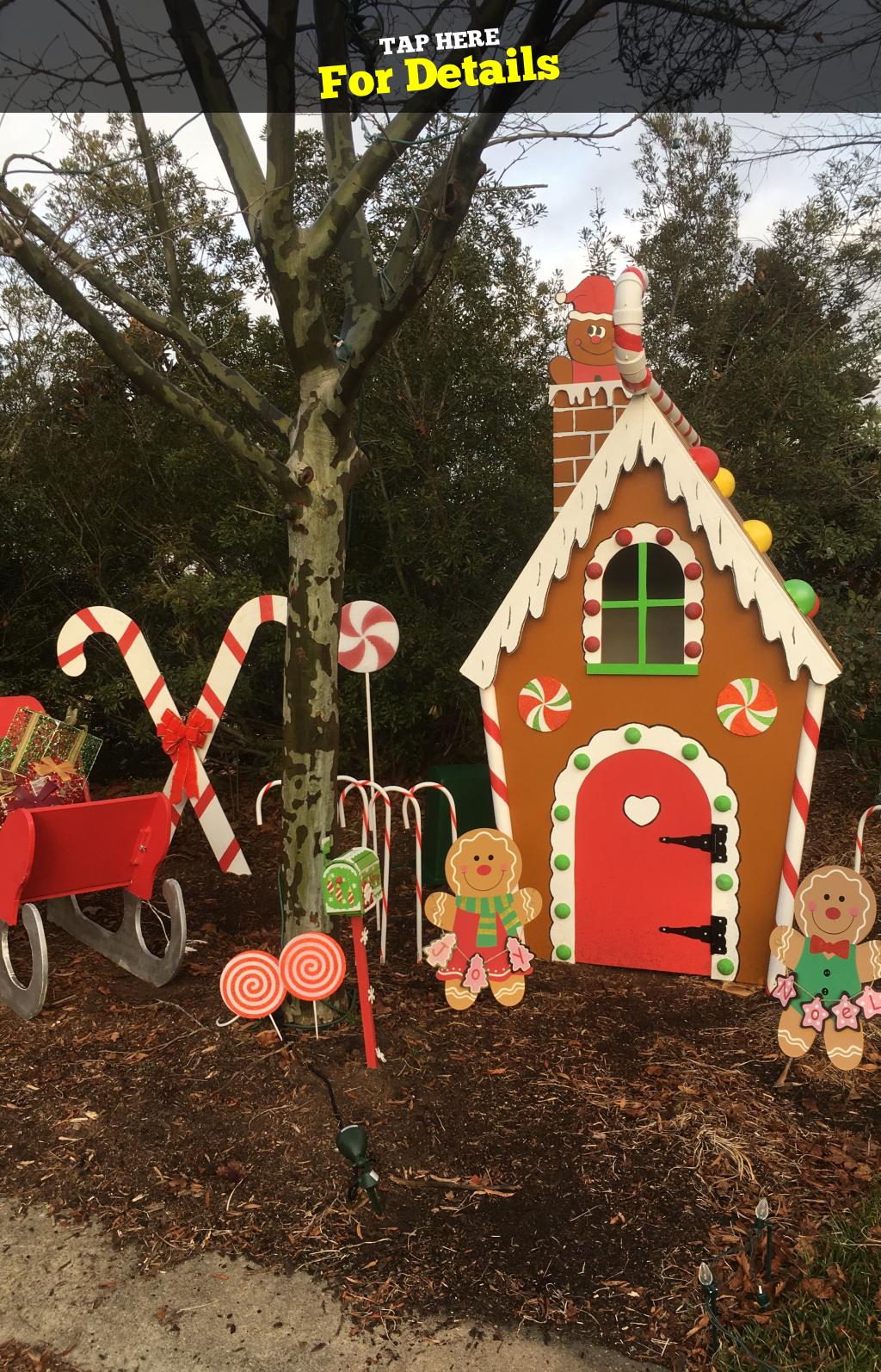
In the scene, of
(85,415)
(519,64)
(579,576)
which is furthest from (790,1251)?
(85,415)

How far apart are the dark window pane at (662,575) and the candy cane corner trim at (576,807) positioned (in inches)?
25.2

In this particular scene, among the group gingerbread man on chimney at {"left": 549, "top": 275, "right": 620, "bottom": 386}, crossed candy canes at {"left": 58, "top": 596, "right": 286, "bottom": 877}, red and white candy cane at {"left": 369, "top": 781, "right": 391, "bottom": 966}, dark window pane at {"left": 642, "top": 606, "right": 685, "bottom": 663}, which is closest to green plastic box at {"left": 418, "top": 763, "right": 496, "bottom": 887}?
red and white candy cane at {"left": 369, "top": 781, "right": 391, "bottom": 966}

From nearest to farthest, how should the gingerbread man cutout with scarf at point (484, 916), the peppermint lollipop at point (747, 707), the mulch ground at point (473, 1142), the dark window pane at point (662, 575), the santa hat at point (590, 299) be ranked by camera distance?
the mulch ground at point (473, 1142)
the gingerbread man cutout with scarf at point (484, 916)
the peppermint lollipop at point (747, 707)
the dark window pane at point (662, 575)
the santa hat at point (590, 299)

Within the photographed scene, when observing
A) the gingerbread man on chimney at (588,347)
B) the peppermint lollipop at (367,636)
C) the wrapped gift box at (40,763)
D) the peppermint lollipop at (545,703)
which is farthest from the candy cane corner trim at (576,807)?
the wrapped gift box at (40,763)

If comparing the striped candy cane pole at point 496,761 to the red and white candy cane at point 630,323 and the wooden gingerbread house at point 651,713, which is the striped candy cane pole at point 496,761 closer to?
the wooden gingerbread house at point 651,713

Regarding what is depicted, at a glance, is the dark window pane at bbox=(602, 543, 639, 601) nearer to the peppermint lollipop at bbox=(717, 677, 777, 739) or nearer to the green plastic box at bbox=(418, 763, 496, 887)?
the peppermint lollipop at bbox=(717, 677, 777, 739)

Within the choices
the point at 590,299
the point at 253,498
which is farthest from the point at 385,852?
the point at 253,498

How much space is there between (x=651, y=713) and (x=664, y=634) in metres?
0.40

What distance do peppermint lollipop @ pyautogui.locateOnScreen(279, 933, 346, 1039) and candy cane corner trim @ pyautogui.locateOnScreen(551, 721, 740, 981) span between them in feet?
4.80

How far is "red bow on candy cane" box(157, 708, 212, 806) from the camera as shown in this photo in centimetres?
490

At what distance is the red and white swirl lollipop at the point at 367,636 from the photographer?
15.1 ft

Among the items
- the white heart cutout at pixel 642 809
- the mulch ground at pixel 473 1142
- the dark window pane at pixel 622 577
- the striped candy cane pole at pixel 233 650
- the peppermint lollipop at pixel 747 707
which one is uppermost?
the dark window pane at pixel 622 577

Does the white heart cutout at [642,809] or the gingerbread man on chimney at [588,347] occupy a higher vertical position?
the gingerbread man on chimney at [588,347]

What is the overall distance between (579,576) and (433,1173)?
8.95 feet
